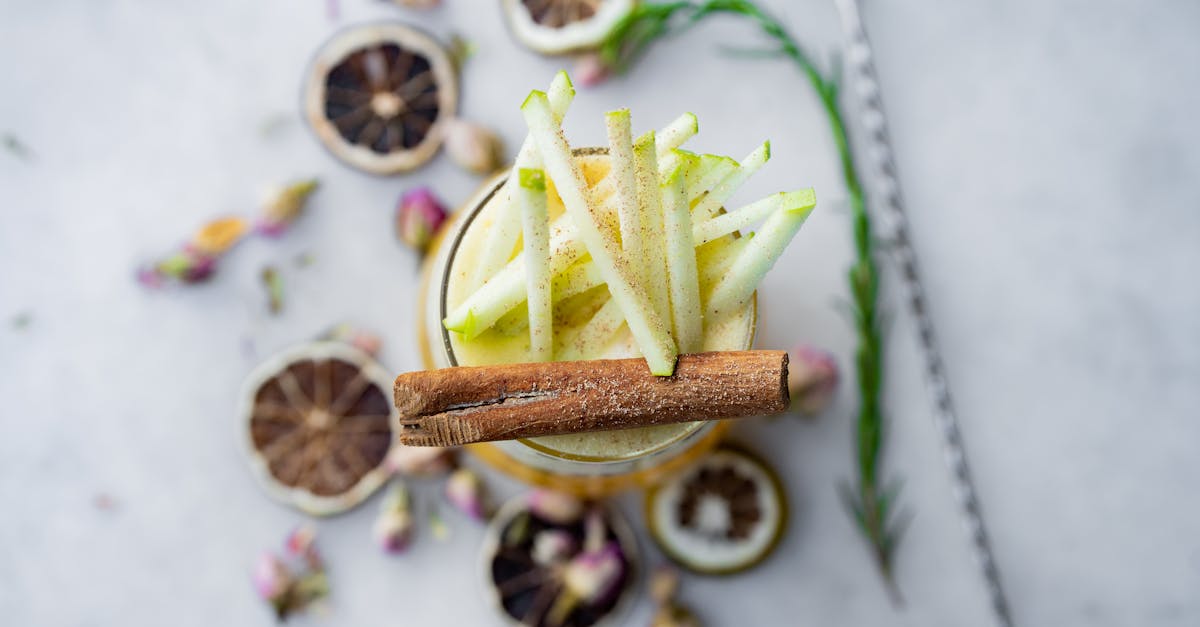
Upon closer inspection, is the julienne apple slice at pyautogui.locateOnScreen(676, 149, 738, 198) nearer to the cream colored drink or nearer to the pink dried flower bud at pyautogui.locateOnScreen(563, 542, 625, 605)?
the cream colored drink

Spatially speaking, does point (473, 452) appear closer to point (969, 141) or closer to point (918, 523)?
point (918, 523)

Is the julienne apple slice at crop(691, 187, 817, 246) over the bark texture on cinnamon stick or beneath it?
over

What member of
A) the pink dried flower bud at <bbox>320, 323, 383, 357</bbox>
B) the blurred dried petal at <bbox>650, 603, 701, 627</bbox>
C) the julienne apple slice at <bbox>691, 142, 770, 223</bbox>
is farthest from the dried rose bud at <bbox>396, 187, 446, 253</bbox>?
the blurred dried petal at <bbox>650, 603, 701, 627</bbox>

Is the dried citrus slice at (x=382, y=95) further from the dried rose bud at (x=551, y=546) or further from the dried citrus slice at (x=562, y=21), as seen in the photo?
the dried rose bud at (x=551, y=546)

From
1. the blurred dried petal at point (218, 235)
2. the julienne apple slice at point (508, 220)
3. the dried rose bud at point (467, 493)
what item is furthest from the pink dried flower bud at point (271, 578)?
the julienne apple slice at point (508, 220)

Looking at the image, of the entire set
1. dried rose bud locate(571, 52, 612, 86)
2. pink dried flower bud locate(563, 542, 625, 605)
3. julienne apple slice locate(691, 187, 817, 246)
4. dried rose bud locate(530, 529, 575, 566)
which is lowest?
pink dried flower bud locate(563, 542, 625, 605)

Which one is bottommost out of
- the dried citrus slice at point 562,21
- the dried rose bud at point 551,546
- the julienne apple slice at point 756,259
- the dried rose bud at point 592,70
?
the dried rose bud at point 551,546
